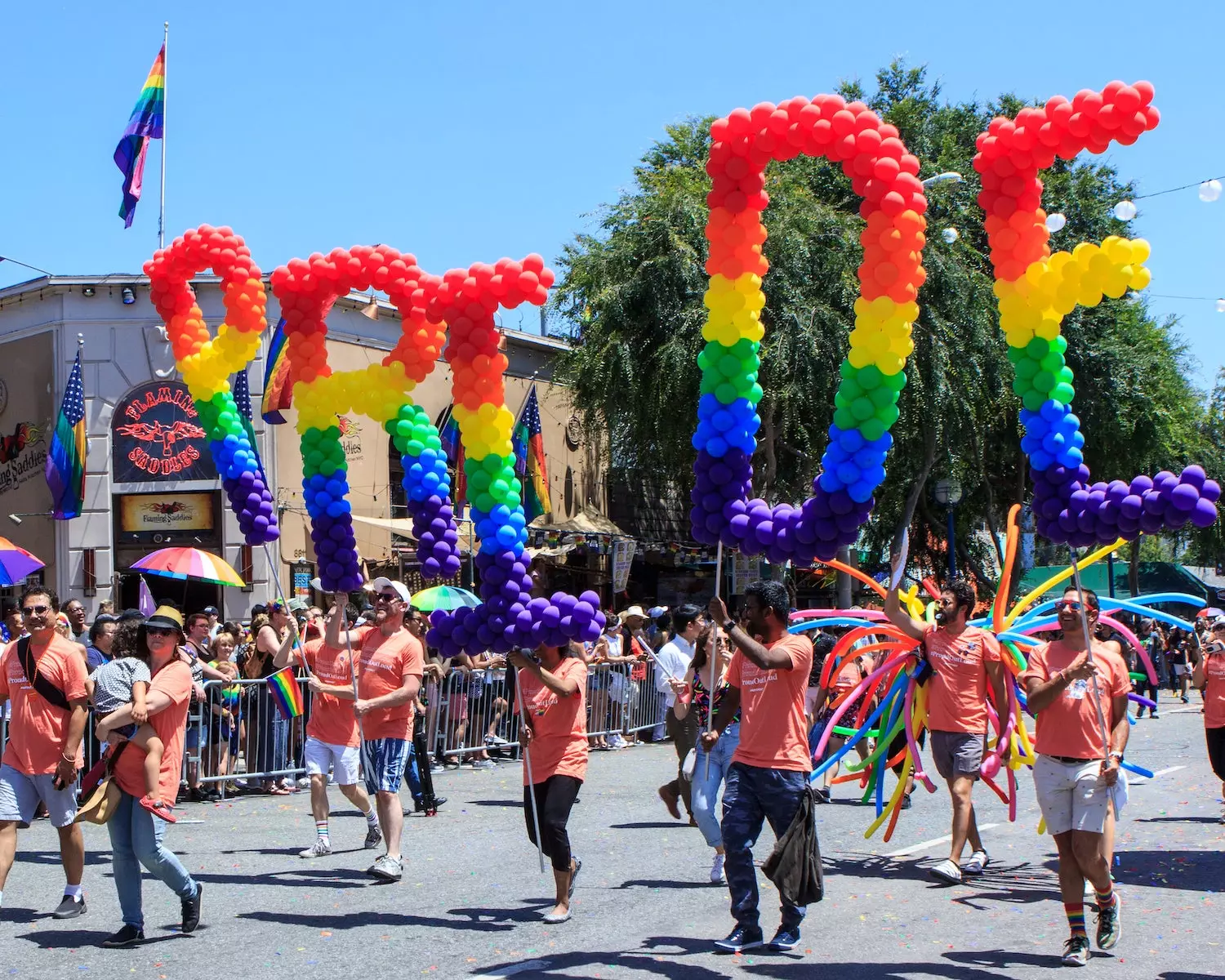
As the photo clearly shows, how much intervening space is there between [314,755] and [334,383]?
260cm

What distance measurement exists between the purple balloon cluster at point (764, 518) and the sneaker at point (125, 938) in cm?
344

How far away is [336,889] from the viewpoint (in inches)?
328

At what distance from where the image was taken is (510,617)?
7293mm

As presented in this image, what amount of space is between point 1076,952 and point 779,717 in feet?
5.58

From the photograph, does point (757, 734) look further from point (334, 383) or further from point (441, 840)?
point (441, 840)

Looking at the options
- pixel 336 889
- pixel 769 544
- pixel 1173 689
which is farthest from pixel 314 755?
pixel 1173 689

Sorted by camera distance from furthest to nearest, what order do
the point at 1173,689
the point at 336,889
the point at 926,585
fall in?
the point at 1173,689, the point at 926,585, the point at 336,889

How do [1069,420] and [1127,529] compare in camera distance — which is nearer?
[1127,529]

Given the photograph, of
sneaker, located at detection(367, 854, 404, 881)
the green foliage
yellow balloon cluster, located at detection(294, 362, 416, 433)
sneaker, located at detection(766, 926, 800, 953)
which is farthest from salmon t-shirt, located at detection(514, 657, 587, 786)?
the green foliage

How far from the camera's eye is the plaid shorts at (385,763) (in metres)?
8.78

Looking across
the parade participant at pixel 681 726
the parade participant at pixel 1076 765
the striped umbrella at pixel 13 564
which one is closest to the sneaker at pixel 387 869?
the parade participant at pixel 681 726

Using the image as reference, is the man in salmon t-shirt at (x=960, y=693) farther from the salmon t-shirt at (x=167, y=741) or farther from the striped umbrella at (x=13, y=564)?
the striped umbrella at (x=13, y=564)

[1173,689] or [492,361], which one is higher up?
[492,361]

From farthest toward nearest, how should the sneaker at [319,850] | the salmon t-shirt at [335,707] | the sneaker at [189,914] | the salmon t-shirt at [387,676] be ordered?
the sneaker at [319,850]
the salmon t-shirt at [335,707]
the salmon t-shirt at [387,676]
the sneaker at [189,914]
